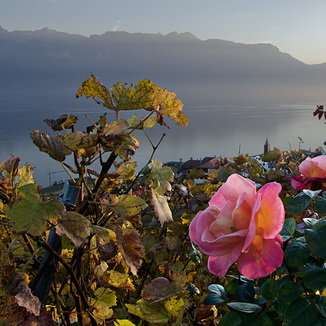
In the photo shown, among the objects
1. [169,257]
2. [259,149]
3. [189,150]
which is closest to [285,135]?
[259,149]

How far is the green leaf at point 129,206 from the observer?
2.77 ft

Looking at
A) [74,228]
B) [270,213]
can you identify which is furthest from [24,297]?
[270,213]

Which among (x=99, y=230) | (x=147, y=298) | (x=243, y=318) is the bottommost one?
(x=147, y=298)

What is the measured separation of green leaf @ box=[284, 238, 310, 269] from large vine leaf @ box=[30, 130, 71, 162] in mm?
544

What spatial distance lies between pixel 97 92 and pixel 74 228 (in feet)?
1.25

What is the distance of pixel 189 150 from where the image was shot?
94250 mm

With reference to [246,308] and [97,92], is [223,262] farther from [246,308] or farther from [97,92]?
[97,92]

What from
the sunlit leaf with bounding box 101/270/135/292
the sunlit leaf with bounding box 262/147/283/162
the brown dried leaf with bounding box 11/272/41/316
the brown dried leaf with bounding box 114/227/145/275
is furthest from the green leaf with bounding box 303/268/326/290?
the sunlit leaf with bounding box 262/147/283/162

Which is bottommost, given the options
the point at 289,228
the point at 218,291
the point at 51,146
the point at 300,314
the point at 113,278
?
the point at 113,278

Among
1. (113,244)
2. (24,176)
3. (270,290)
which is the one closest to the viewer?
(270,290)

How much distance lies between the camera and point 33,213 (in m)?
0.67

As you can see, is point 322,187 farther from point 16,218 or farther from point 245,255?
point 16,218

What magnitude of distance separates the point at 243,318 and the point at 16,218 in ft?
1.61

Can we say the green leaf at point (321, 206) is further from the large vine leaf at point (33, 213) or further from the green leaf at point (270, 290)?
the large vine leaf at point (33, 213)
